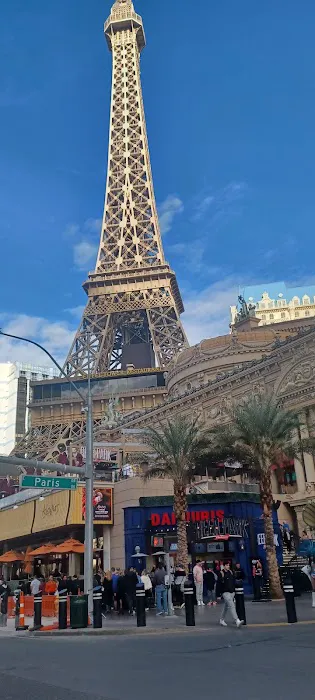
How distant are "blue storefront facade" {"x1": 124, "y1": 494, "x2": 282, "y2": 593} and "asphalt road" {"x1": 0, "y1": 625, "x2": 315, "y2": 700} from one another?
14931 mm

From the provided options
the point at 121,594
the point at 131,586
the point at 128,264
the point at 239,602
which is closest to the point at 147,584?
the point at 131,586

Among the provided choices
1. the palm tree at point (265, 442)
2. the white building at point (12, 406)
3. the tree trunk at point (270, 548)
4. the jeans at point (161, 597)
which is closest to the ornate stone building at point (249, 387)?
the palm tree at point (265, 442)

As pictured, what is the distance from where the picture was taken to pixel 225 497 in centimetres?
3003

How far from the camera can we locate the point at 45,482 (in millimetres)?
19156

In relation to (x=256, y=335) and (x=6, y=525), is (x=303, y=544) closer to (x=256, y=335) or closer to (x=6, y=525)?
(x=6, y=525)

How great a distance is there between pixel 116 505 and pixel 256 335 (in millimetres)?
34460

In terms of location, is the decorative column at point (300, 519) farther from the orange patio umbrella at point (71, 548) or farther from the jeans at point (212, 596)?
the orange patio umbrella at point (71, 548)

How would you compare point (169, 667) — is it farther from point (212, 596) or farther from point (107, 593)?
point (212, 596)

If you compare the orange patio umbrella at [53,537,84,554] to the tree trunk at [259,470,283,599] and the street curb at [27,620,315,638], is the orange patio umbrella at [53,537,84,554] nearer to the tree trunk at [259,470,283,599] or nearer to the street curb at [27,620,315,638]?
the tree trunk at [259,470,283,599]

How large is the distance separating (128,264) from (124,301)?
23.4ft

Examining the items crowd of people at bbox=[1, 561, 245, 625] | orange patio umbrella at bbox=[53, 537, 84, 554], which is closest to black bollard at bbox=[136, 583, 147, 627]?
crowd of people at bbox=[1, 561, 245, 625]

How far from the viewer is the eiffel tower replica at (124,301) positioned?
82.9 metres

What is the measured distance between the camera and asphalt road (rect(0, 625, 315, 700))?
738 cm

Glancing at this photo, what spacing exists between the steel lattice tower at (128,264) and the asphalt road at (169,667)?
68.3 m
